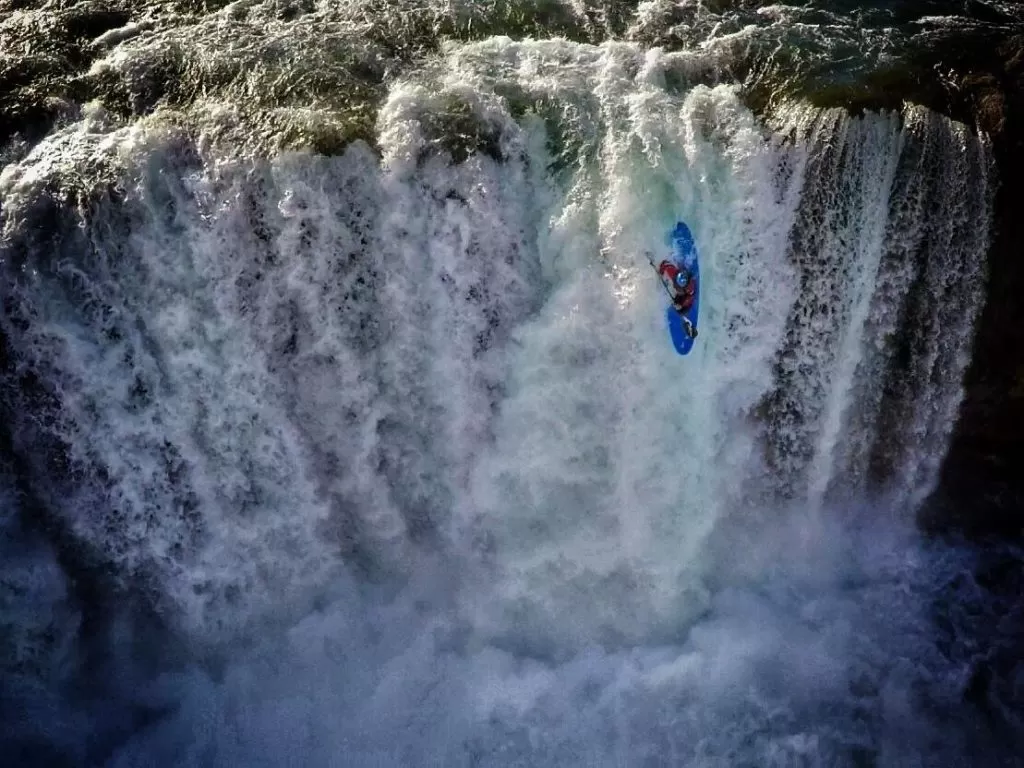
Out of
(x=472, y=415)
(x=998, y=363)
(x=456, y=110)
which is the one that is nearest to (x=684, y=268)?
(x=472, y=415)

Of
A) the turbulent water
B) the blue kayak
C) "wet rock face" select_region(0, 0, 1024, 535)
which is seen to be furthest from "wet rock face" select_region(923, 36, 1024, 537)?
the blue kayak

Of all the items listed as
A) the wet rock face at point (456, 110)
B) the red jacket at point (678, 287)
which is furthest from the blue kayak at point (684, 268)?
the wet rock face at point (456, 110)

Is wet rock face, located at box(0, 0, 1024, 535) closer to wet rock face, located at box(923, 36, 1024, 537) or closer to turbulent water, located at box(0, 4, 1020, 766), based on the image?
wet rock face, located at box(923, 36, 1024, 537)

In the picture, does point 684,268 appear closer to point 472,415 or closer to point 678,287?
point 678,287


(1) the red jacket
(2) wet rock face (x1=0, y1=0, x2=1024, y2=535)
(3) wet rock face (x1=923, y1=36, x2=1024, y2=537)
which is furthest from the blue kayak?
(3) wet rock face (x1=923, y1=36, x2=1024, y2=537)

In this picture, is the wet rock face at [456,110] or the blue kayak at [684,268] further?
the wet rock face at [456,110]

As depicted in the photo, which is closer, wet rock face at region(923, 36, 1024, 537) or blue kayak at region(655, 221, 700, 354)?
blue kayak at region(655, 221, 700, 354)

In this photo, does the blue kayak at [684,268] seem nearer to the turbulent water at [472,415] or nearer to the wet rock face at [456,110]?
the turbulent water at [472,415]
